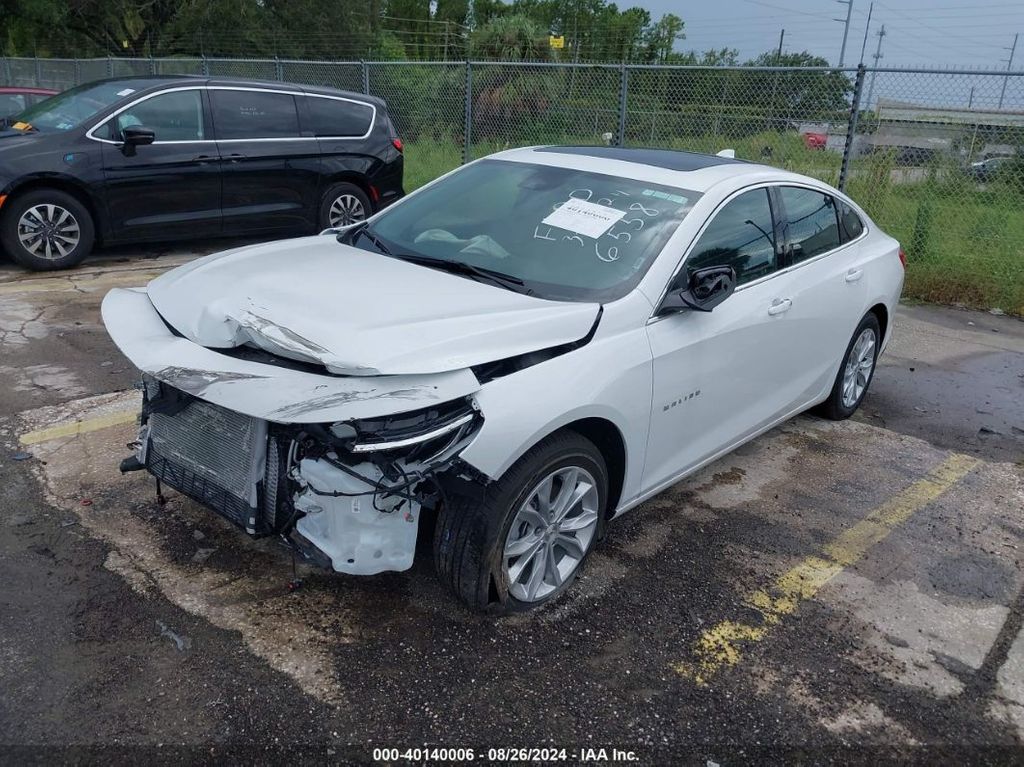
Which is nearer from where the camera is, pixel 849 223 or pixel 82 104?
pixel 849 223

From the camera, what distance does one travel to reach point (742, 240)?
3984 mm

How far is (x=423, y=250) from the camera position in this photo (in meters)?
3.90

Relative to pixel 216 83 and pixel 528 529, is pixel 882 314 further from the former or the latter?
pixel 216 83

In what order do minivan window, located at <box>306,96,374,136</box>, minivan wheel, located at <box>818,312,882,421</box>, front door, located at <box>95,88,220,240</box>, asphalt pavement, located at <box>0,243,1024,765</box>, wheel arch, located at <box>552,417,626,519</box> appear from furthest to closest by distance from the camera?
minivan window, located at <box>306,96,374,136</box>
front door, located at <box>95,88,220,240</box>
minivan wheel, located at <box>818,312,882,421</box>
wheel arch, located at <box>552,417,626,519</box>
asphalt pavement, located at <box>0,243,1024,765</box>

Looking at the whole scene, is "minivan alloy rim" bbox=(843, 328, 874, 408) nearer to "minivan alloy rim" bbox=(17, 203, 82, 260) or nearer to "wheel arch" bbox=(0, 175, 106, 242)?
"wheel arch" bbox=(0, 175, 106, 242)

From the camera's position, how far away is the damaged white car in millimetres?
2738

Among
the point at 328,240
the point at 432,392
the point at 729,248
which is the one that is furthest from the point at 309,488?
the point at 729,248

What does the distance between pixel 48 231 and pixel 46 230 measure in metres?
0.02

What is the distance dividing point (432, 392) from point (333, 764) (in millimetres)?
1147

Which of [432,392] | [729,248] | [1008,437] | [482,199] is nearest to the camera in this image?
[432,392]

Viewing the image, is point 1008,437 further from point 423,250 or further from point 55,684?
point 55,684

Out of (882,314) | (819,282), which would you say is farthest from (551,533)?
(882,314)

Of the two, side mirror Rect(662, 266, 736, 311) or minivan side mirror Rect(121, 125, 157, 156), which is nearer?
side mirror Rect(662, 266, 736, 311)

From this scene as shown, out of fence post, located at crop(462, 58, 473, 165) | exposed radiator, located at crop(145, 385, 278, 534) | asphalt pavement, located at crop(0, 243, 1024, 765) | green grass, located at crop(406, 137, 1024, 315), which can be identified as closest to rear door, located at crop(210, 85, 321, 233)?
fence post, located at crop(462, 58, 473, 165)
